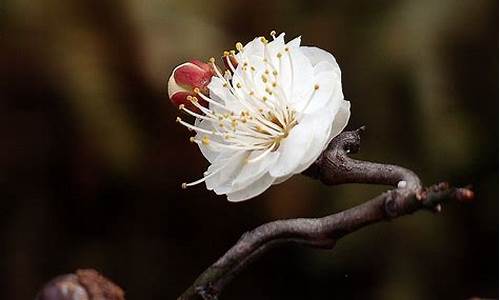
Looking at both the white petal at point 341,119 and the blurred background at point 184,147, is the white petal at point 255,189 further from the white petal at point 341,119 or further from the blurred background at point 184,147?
the blurred background at point 184,147

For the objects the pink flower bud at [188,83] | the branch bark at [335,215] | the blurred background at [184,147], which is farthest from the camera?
the blurred background at [184,147]

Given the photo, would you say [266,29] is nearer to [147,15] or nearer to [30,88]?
[147,15]

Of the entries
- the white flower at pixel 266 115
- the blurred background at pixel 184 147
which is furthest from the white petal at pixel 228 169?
the blurred background at pixel 184 147

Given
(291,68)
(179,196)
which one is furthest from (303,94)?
(179,196)

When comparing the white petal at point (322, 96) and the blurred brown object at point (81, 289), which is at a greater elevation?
the white petal at point (322, 96)

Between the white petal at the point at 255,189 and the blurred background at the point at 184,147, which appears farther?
the blurred background at the point at 184,147

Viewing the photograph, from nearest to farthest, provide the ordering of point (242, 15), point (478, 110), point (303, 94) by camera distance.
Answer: point (303, 94) < point (478, 110) < point (242, 15)
